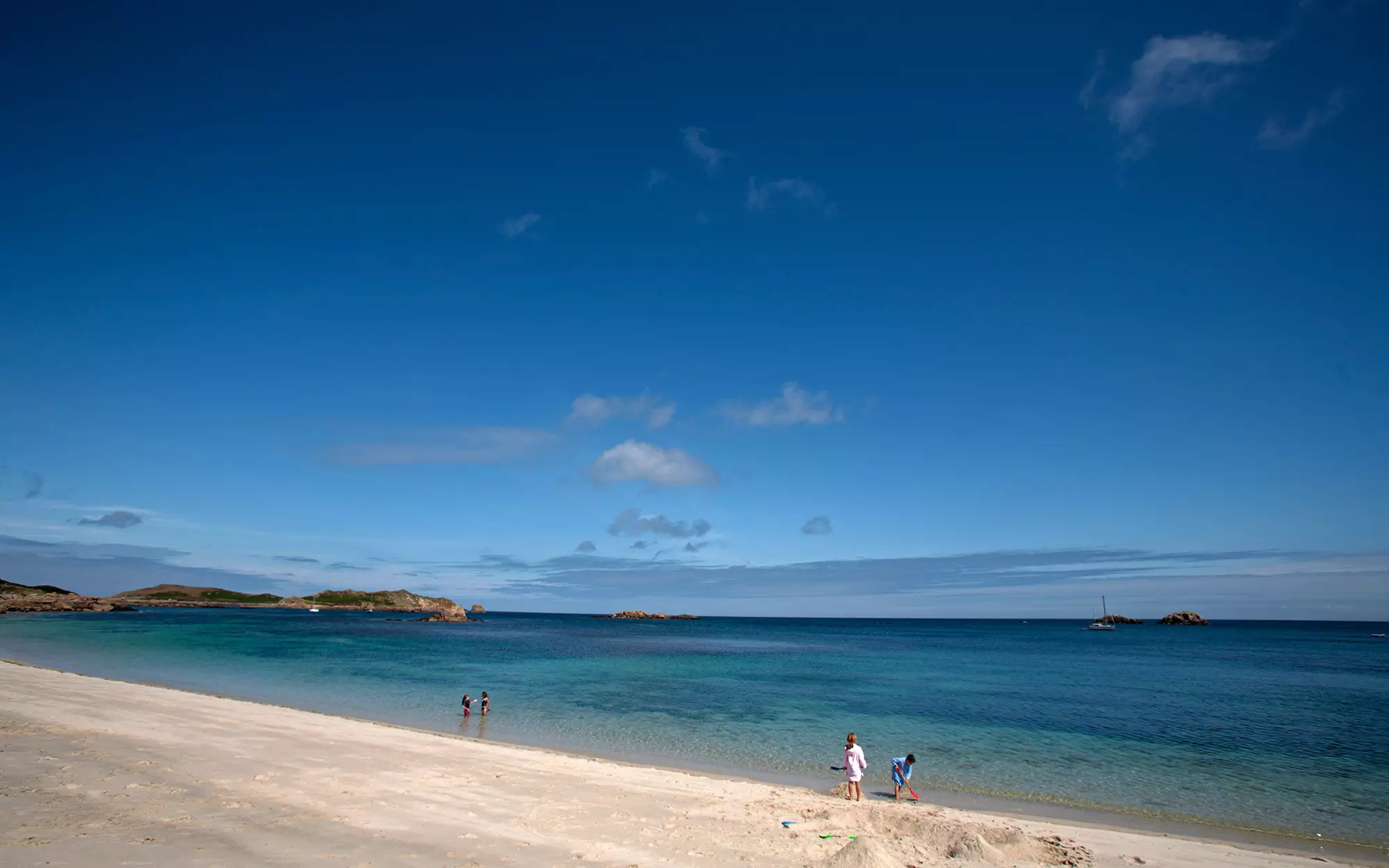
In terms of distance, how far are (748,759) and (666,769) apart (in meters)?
3.74

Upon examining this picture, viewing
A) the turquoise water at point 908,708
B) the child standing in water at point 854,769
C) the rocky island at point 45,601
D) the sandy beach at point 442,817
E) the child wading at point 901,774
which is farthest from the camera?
the rocky island at point 45,601

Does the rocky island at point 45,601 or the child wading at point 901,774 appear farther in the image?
the rocky island at point 45,601

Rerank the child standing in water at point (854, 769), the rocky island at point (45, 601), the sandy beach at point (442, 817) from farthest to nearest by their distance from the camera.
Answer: the rocky island at point (45, 601)
the child standing in water at point (854, 769)
the sandy beach at point (442, 817)

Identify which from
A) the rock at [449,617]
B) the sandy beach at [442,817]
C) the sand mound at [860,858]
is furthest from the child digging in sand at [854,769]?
the rock at [449,617]

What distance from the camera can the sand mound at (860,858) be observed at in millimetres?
11208

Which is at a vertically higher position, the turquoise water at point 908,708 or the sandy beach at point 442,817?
the sandy beach at point 442,817

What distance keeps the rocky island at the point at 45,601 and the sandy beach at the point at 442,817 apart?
159 meters

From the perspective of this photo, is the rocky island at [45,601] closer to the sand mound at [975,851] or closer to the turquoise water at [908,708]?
the turquoise water at [908,708]

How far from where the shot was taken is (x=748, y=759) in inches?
897

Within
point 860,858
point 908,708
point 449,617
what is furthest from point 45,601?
point 860,858

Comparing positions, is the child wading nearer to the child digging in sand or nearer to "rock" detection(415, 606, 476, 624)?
the child digging in sand

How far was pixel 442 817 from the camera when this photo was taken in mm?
13617

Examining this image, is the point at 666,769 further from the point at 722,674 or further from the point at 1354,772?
the point at 722,674

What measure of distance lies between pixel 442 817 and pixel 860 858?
27.3ft
